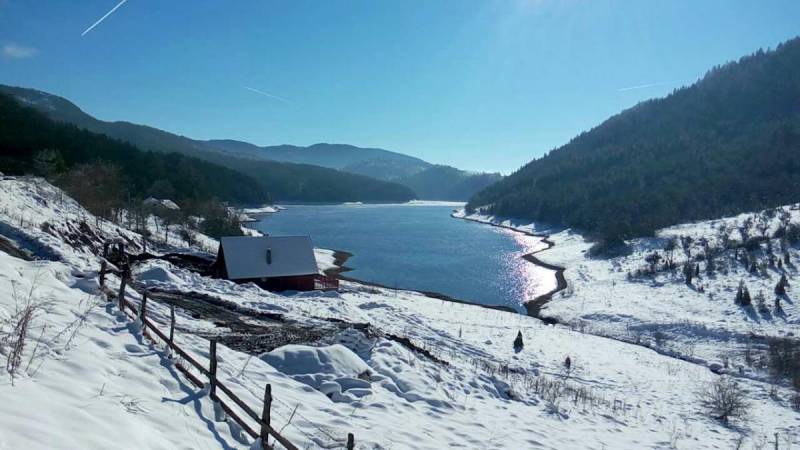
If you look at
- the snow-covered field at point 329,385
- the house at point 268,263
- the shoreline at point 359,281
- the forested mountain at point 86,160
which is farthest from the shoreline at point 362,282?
the forested mountain at point 86,160

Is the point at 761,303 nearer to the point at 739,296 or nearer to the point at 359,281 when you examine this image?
the point at 739,296

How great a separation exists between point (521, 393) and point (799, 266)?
132ft

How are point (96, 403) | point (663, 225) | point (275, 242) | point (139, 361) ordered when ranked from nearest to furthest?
1. point (96, 403)
2. point (139, 361)
3. point (275, 242)
4. point (663, 225)

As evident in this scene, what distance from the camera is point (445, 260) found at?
61.2 metres

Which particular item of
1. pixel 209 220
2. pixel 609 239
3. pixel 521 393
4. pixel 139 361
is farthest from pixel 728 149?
pixel 139 361

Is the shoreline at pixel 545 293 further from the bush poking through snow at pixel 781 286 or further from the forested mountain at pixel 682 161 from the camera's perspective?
the bush poking through snow at pixel 781 286

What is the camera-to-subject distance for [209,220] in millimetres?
63688

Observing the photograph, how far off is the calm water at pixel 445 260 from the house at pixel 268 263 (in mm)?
14201

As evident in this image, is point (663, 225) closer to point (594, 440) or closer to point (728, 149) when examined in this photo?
point (728, 149)

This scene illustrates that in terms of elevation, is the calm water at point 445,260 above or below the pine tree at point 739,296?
below

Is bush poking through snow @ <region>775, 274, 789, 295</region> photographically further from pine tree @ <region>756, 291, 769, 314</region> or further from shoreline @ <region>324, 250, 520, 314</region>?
shoreline @ <region>324, 250, 520, 314</region>

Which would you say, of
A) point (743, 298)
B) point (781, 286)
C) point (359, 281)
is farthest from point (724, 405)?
point (359, 281)

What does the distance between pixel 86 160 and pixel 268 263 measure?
196 feet

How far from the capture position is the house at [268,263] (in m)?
31.8
